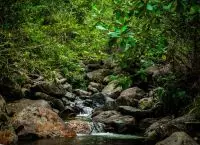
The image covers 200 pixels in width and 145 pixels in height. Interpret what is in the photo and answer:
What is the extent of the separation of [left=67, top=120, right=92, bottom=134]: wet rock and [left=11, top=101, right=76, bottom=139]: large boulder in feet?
2.42

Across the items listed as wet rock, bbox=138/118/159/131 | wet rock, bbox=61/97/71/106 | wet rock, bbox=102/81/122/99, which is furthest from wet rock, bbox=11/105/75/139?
wet rock, bbox=102/81/122/99

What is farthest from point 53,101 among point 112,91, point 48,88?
point 112,91

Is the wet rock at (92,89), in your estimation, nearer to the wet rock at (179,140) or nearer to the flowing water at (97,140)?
the flowing water at (97,140)

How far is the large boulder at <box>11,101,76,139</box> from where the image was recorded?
41.8ft

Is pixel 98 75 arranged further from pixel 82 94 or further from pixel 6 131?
pixel 6 131

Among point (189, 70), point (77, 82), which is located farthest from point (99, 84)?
point (189, 70)

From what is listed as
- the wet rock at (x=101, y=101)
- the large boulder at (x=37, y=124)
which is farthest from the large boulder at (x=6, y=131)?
the wet rock at (x=101, y=101)

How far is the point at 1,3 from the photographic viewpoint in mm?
13508

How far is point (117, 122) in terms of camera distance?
15.4m

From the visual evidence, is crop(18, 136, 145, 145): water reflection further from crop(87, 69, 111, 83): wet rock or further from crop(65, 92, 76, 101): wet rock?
crop(87, 69, 111, 83): wet rock

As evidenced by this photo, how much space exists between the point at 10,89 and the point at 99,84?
10827mm

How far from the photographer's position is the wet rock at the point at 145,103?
1727 cm

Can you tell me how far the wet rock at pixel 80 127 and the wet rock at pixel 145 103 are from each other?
3.27 metres

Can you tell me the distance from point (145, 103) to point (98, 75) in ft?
33.4
